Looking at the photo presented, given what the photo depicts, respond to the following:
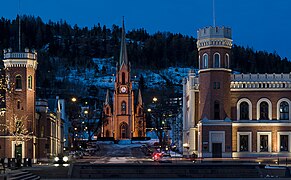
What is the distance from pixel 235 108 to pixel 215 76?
4922 millimetres

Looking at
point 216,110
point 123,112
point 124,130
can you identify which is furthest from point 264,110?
point 123,112

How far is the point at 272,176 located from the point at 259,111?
3584 cm

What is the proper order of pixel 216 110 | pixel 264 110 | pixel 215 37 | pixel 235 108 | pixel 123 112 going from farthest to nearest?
pixel 123 112 → pixel 264 110 → pixel 235 108 → pixel 216 110 → pixel 215 37

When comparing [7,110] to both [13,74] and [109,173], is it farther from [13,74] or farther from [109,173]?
[109,173]

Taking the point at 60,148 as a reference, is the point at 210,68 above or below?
above

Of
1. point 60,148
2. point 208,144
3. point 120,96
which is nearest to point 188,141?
point 208,144

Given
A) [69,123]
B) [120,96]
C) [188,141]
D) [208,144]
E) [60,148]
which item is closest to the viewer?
[208,144]

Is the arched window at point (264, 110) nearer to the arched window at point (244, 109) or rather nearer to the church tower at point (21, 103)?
the arched window at point (244, 109)

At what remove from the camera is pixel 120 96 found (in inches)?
7343

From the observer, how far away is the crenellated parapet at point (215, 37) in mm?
86250

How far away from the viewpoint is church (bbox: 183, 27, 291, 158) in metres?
86.1

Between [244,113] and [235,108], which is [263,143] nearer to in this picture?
[244,113]

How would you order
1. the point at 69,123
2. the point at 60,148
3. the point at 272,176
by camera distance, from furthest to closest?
1. the point at 69,123
2. the point at 60,148
3. the point at 272,176

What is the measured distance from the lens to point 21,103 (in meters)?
90.0
